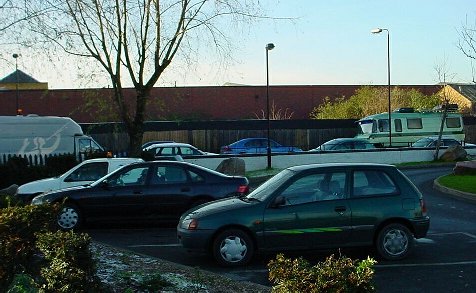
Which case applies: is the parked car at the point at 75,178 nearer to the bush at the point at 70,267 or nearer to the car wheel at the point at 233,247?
the car wheel at the point at 233,247

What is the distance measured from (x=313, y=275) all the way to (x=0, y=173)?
18.2 metres

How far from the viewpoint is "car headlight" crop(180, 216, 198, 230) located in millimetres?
9367

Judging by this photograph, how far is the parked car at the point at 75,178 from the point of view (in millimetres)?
15359

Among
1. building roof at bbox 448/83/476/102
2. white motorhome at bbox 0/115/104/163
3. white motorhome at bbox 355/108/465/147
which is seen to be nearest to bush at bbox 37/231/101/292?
white motorhome at bbox 0/115/104/163

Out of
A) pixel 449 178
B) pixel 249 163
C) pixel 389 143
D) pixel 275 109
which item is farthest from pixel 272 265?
pixel 275 109

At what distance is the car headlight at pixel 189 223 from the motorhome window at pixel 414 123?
36.6 m

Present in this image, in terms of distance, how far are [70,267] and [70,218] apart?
802 cm

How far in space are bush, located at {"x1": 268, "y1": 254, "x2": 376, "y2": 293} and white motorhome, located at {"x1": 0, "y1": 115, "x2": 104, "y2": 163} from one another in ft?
70.5

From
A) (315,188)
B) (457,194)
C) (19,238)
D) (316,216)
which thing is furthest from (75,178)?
(457,194)

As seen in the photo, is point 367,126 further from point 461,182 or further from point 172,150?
point 461,182

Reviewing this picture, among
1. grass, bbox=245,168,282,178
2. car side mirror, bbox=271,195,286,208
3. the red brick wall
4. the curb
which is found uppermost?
the red brick wall

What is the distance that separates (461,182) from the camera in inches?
866

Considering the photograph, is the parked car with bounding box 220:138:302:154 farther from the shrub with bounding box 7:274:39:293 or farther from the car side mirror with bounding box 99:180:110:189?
the shrub with bounding box 7:274:39:293

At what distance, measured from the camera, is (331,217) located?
370 inches
